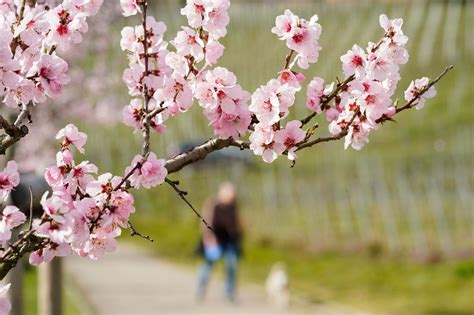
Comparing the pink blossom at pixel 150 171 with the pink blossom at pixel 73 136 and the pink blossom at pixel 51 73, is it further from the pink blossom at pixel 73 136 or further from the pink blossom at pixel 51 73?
the pink blossom at pixel 51 73

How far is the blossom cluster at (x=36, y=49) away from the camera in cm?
410

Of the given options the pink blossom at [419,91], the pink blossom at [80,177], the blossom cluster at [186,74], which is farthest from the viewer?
the pink blossom at [419,91]

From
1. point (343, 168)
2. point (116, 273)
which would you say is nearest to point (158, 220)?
point (343, 168)

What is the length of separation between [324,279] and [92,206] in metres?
14.4

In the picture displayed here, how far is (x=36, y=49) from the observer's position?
4.24 metres

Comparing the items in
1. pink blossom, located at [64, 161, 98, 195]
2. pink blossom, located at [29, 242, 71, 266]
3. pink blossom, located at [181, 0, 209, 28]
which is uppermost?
pink blossom, located at [181, 0, 209, 28]

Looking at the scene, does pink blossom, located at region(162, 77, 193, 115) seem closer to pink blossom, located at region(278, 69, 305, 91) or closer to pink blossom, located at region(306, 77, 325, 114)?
pink blossom, located at region(278, 69, 305, 91)

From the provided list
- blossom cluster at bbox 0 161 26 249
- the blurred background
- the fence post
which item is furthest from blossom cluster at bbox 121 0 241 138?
the fence post

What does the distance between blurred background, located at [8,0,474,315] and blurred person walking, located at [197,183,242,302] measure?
4.76 ft

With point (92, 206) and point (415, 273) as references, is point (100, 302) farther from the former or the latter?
point (92, 206)

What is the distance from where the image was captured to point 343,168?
26.3 metres

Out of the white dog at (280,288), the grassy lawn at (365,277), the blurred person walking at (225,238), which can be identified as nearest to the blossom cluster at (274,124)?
the white dog at (280,288)

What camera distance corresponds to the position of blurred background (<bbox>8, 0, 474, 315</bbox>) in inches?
672

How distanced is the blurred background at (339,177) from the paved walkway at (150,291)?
27.5 inches
